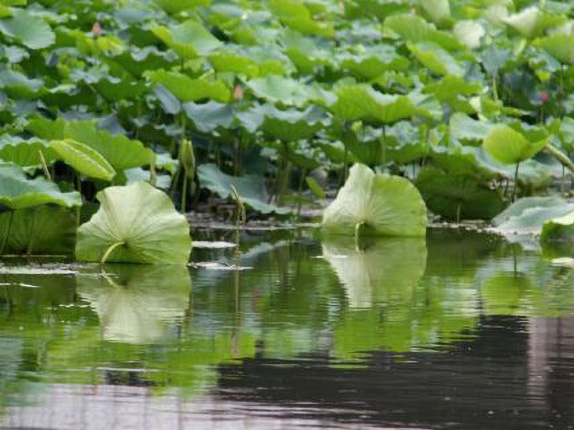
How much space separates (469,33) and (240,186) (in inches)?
157

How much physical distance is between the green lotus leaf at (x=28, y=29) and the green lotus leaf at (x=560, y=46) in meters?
3.21

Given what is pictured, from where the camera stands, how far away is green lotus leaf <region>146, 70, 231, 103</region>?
311 inches

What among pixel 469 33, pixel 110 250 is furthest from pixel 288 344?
pixel 469 33

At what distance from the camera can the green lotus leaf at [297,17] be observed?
11344 millimetres

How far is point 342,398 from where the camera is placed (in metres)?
3.54

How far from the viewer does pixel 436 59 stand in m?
10.2

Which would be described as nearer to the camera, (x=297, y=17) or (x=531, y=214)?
(x=531, y=214)

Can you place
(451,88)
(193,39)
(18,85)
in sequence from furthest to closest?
(451,88), (193,39), (18,85)

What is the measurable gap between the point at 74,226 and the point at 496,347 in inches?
101

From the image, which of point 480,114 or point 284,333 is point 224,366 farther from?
point 480,114

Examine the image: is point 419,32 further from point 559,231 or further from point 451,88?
point 559,231

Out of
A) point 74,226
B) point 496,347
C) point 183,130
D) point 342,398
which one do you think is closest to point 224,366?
point 342,398

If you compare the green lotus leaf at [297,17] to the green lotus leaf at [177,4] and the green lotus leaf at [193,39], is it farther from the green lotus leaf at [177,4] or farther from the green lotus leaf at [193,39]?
the green lotus leaf at [193,39]

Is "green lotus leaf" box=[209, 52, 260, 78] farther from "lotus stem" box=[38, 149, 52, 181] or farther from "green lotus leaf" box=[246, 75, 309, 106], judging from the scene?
"lotus stem" box=[38, 149, 52, 181]
